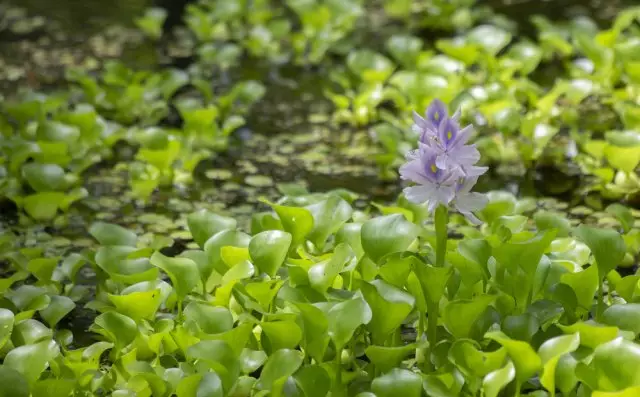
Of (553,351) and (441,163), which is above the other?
(441,163)

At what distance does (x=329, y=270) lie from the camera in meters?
2.04

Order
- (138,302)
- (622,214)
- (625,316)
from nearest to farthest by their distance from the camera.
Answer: (625,316)
(138,302)
(622,214)

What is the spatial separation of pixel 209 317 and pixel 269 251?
0.21 m

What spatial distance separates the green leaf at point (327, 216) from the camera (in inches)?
91.2

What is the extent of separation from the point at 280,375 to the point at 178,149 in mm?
1421

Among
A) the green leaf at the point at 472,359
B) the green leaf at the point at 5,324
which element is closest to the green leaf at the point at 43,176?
the green leaf at the point at 5,324

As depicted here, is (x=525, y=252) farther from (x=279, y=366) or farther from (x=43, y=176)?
(x=43, y=176)

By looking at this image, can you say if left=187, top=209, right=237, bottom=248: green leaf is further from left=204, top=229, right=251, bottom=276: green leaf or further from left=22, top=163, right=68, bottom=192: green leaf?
left=22, top=163, right=68, bottom=192: green leaf

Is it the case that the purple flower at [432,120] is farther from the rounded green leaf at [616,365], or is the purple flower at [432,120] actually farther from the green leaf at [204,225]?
the green leaf at [204,225]

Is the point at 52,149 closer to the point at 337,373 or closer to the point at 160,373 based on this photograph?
the point at 160,373

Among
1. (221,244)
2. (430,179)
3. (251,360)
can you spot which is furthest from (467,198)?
(221,244)

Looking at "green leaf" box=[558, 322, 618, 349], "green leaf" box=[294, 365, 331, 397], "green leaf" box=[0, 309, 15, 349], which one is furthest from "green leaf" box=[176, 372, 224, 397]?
"green leaf" box=[558, 322, 618, 349]

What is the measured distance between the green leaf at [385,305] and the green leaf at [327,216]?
1.25 feet

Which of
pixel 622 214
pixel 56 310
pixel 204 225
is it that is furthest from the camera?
pixel 622 214
